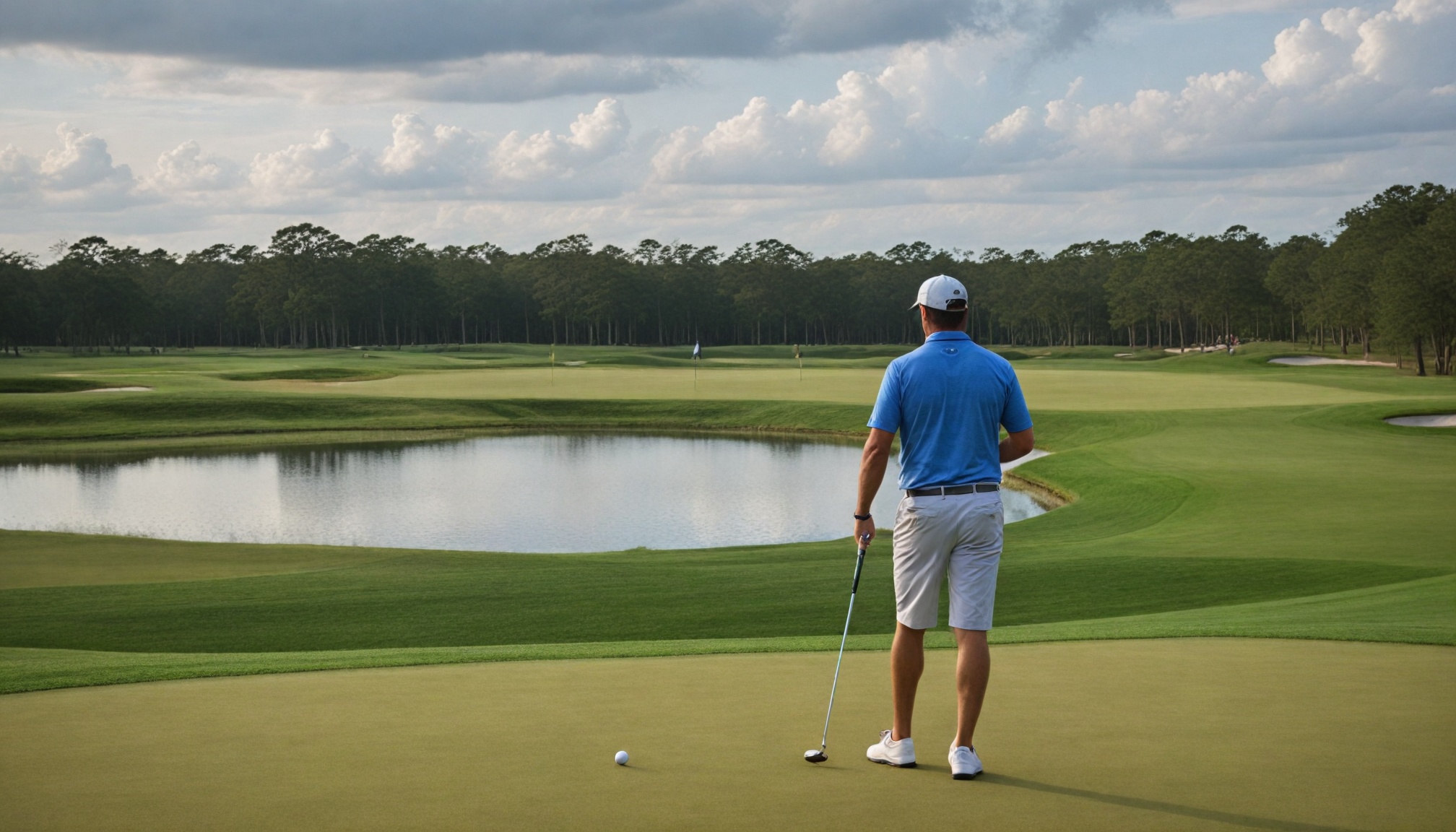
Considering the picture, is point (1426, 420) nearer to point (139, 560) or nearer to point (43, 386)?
point (139, 560)

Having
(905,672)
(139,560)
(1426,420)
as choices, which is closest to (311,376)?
(139,560)

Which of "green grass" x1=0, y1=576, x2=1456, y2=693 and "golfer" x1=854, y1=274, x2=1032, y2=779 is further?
"green grass" x1=0, y1=576, x2=1456, y2=693

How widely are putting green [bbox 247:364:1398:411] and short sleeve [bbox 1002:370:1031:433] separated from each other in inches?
1655

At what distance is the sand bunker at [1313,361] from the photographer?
83.9 metres

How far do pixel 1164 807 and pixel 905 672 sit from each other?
4.63 ft

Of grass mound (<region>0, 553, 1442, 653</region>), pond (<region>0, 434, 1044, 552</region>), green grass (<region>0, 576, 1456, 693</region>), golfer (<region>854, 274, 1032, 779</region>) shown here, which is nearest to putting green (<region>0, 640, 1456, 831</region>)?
golfer (<region>854, 274, 1032, 779</region>)

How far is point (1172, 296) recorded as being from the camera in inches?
4840

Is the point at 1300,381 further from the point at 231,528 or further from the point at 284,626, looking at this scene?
the point at 284,626

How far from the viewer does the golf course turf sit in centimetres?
532

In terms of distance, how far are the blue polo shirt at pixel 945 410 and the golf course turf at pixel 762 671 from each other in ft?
4.73

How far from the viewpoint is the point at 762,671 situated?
841cm

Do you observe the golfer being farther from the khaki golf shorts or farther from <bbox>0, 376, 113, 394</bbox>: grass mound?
<bbox>0, 376, 113, 394</bbox>: grass mound

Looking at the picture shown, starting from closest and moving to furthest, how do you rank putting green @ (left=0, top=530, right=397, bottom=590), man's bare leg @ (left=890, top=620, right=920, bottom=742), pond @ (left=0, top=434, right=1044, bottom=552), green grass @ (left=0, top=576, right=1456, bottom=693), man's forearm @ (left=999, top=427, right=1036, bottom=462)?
man's bare leg @ (left=890, top=620, right=920, bottom=742) → man's forearm @ (left=999, top=427, right=1036, bottom=462) → green grass @ (left=0, top=576, right=1456, bottom=693) → putting green @ (left=0, top=530, right=397, bottom=590) → pond @ (left=0, top=434, right=1044, bottom=552)

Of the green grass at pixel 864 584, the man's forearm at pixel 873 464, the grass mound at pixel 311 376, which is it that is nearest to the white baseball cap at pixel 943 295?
the man's forearm at pixel 873 464
